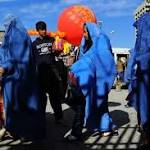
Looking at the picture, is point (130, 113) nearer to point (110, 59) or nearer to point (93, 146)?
point (110, 59)

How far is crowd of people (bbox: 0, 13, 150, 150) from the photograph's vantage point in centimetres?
802

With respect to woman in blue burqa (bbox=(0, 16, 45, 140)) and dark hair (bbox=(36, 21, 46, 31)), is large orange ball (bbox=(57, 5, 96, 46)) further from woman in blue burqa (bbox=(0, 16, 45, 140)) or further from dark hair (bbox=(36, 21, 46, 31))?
woman in blue burqa (bbox=(0, 16, 45, 140))

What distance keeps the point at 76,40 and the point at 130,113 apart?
2049mm

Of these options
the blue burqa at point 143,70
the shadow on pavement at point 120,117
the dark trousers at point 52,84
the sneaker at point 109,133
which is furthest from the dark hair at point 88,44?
the shadow on pavement at point 120,117

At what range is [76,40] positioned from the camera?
1199cm

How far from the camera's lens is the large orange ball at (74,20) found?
12117mm

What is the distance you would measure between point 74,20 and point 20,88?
4.73 meters

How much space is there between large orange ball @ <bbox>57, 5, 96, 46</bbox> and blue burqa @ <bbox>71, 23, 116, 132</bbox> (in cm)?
242

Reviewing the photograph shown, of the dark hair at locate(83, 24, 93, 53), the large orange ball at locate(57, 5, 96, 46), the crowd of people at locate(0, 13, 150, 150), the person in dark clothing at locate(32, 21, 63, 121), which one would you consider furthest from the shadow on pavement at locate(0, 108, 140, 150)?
the large orange ball at locate(57, 5, 96, 46)

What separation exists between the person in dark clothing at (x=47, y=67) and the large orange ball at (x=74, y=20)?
1.33 m

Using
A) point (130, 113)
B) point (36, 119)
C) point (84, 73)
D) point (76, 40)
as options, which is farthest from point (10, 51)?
point (130, 113)

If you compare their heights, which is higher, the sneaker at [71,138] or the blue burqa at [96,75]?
the blue burqa at [96,75]

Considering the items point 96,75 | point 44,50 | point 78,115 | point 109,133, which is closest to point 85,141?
point 78,115

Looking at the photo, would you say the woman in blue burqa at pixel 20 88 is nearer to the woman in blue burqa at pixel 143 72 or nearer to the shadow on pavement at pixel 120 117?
the woman in blue burqa at pixel 143 72
